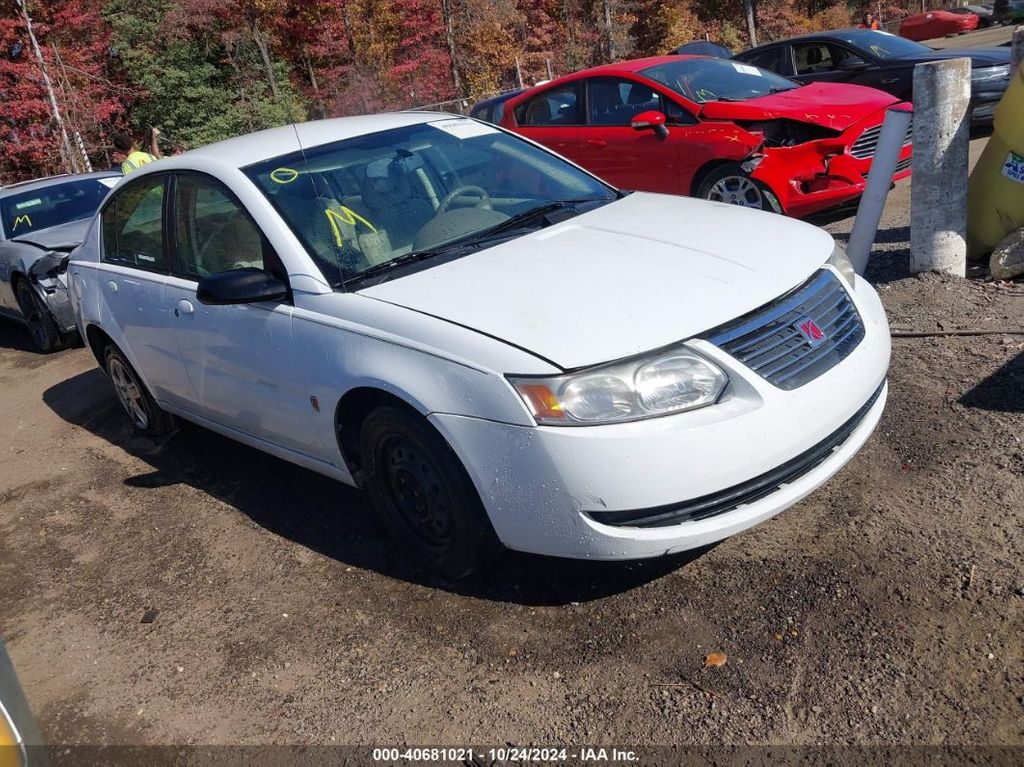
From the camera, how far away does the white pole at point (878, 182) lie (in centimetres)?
567

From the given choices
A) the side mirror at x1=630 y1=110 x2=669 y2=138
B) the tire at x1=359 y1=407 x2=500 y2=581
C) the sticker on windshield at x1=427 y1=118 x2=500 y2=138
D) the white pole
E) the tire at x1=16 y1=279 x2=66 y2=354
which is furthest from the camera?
the tire at x1=16 y1=279 x2=66 y2=354

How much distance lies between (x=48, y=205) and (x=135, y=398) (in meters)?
4.83

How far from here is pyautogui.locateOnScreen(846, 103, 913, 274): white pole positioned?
18.6ft

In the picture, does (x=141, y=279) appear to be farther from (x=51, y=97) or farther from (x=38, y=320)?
(x=51, y=97)

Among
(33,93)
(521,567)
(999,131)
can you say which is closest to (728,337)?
(521,567)

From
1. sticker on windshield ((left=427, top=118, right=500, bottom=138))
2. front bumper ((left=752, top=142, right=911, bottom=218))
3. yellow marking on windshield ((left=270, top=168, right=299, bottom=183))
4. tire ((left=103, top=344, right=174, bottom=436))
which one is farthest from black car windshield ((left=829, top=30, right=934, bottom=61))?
tire ((left=103, top=344, right=174, bottom=436))

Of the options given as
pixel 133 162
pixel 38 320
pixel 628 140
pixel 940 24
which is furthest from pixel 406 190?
pixel 940 24

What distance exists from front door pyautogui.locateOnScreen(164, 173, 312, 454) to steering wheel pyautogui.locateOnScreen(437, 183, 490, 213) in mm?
781

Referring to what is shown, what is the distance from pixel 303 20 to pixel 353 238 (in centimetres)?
2582

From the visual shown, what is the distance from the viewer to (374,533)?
4043 millimetres

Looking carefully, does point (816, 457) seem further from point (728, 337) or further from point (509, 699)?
point (509, 699)

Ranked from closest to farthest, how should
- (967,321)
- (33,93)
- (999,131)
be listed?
(967,321) → (999,131) → (33,93)

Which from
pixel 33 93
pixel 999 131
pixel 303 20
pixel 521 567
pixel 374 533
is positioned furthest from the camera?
pixel 303 20

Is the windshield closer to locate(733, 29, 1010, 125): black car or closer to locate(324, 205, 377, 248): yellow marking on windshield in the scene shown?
locate(324, 205, 377, 248): yellow marking on windshield
